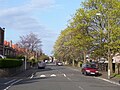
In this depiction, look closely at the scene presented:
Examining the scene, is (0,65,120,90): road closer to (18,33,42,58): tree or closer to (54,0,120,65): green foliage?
(54,0,120,65): green foliage

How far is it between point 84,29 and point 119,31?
20.6 ft

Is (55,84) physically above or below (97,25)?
below

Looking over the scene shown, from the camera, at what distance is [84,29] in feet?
155

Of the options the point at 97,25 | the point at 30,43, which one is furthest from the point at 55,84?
the point at 30,43

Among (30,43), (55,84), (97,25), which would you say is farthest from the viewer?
(30,43)

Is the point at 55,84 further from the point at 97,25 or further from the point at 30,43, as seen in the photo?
the point at 30,43

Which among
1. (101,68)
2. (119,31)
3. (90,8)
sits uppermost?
(90,8)

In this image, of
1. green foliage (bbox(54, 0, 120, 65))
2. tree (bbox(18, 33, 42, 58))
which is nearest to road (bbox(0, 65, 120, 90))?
green foliage (bbox(54, 0, 120, 65))

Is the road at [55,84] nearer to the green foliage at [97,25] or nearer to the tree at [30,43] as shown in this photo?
the green foliage at [97,25]

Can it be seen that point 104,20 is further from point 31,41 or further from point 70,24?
point 31,41

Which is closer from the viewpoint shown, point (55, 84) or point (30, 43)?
point (55, 84)

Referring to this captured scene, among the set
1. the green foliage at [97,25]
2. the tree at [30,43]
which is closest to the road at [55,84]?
the green foliage at [97,25]

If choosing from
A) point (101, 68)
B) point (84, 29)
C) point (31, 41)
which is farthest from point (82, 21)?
point (31, 41)

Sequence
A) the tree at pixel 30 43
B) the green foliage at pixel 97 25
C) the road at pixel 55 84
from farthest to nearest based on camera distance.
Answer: the tree at pixel 30 43, the green foliage at pixel 97 25, the road at pixel 55 84
